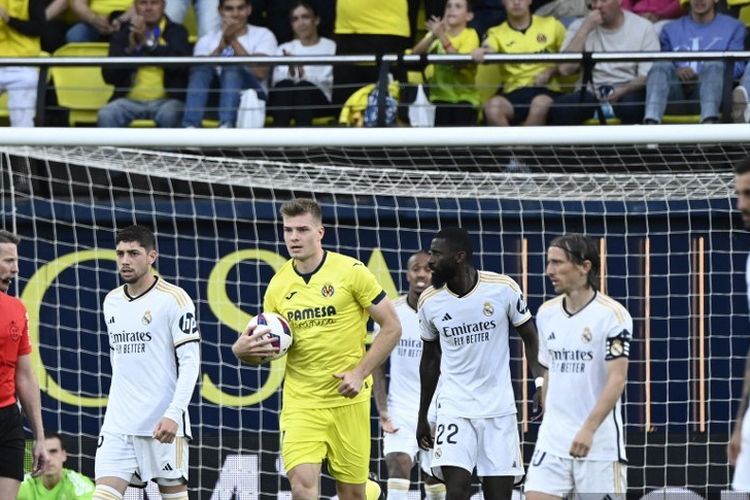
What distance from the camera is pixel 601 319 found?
298 inches

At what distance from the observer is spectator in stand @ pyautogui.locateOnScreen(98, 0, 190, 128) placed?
12.3m

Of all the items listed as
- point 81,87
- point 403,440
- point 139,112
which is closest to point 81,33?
point 81,87

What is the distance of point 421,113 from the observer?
39.1ft

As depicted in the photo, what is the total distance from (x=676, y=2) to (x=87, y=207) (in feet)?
18.1

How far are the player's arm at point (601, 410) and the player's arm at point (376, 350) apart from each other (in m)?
1.25

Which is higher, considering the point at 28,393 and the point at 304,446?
the point at 28,393

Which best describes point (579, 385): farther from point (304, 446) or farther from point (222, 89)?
point (222, 89)

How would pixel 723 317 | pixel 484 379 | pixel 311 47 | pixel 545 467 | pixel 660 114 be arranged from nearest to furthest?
pixel 545 467 → pixel 484 379 → pixel 723 317 → pixel 660 114 → pixel 311 47

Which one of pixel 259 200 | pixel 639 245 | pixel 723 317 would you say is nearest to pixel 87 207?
pixel 259 200

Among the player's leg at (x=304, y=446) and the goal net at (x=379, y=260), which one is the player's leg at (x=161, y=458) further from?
the goal net at (x=379, y=260)

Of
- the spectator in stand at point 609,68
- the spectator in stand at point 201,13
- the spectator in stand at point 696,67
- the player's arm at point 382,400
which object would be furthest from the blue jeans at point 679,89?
the spectator in stand at point 201,13

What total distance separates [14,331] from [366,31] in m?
5.81

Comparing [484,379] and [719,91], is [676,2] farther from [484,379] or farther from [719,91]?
[484,379]

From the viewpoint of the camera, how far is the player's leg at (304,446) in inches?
311
